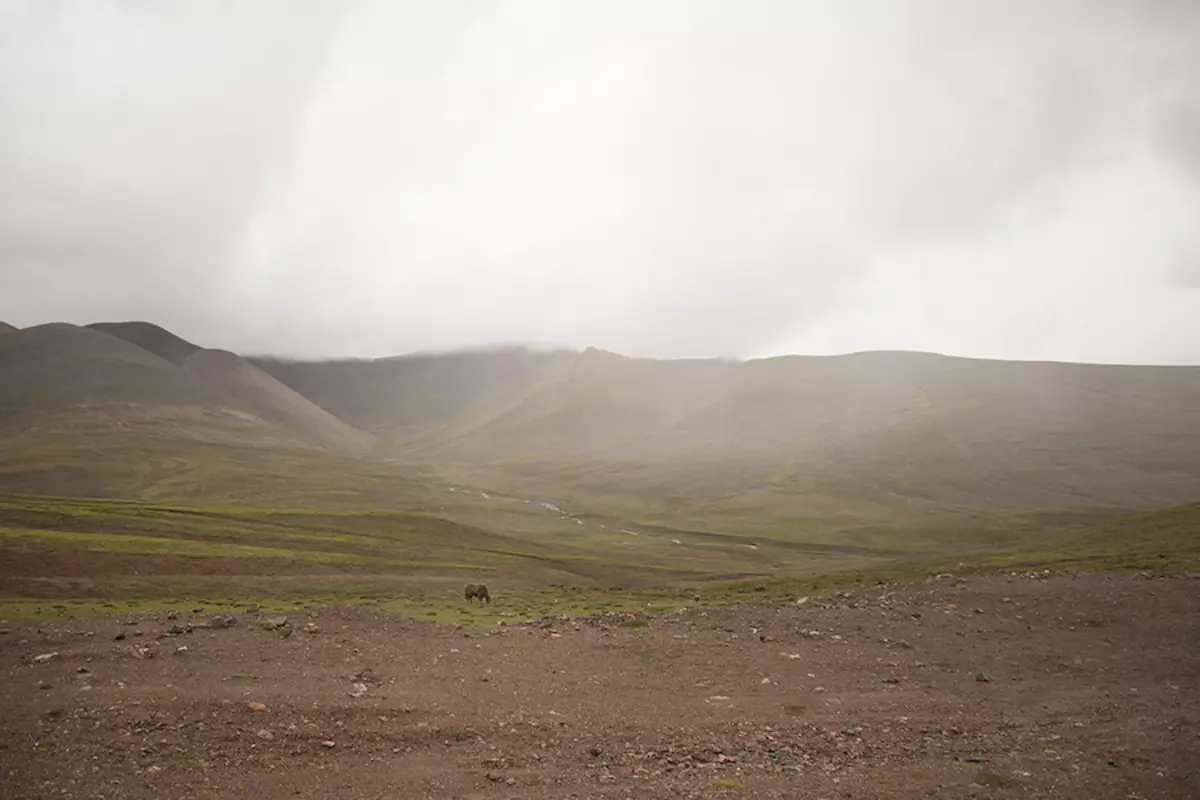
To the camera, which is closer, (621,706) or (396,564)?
(621,706)

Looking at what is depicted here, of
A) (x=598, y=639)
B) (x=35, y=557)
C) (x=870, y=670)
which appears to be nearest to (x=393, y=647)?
(x=598, y=639)

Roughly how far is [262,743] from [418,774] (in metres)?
3.75

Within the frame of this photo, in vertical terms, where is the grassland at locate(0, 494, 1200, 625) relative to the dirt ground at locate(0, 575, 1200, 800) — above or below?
below

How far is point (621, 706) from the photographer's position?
1819cm

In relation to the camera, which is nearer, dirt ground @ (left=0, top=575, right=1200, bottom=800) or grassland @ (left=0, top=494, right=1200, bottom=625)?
dirt ground @ (left=0, top=575, right=1200, bottom=800)

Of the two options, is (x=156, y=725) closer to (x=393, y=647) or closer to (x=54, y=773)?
(x=54, y=773)

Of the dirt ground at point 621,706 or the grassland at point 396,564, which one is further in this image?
→ the grassland at point 396,564

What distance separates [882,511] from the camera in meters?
A: 146

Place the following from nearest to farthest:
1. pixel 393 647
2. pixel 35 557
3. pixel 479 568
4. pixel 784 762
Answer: pixel 784 762, pixel 393 647, pixel 35 557, pixel 479 568

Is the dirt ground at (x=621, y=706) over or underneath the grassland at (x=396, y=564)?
over

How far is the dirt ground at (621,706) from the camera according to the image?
43.8 feet

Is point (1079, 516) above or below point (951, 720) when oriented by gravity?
below

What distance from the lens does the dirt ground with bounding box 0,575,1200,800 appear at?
13.3 meters

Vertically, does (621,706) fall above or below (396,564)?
above
